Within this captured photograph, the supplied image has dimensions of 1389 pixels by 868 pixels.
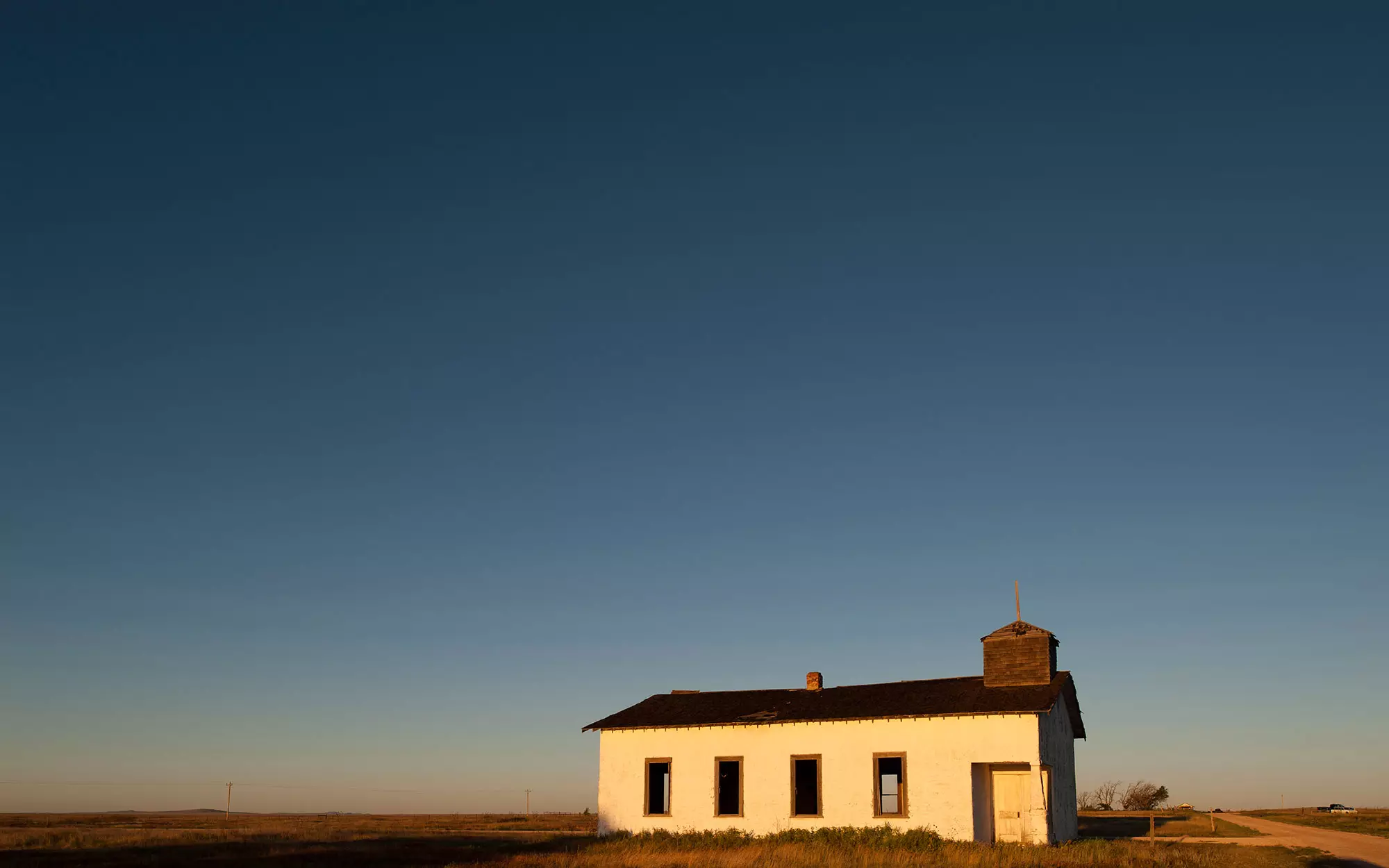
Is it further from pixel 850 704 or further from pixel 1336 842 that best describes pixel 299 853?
pixel 1336 842

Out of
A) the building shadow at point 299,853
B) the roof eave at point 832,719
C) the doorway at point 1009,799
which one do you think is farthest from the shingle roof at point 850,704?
the building shadow at point 299,853

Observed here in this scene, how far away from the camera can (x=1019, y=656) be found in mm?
32750

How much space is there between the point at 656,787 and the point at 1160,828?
27.1 meters

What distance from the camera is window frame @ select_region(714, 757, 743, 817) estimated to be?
32844 millimetres

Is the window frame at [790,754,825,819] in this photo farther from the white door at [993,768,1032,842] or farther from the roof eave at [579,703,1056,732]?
the white door at [993,768,1032,842]

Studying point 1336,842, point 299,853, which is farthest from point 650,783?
point 1336,842

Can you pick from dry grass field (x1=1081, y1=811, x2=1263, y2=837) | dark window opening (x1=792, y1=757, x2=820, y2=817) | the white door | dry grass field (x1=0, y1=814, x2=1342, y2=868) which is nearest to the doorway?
the white door

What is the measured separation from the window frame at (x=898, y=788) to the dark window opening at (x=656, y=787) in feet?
22.4

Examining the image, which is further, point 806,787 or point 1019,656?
point 806,787

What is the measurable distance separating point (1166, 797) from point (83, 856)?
262 ft

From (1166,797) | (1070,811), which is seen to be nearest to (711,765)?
(1070,811)

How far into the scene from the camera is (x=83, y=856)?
3002cm

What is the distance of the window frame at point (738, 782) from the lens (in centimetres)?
3284

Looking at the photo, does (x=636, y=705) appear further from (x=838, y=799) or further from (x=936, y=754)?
(x=936, y=754)
